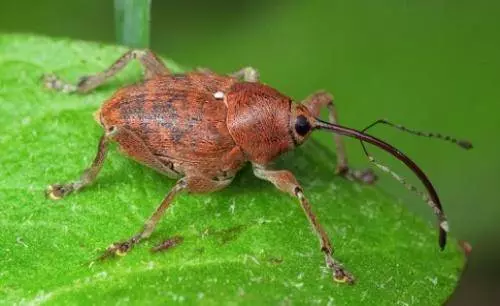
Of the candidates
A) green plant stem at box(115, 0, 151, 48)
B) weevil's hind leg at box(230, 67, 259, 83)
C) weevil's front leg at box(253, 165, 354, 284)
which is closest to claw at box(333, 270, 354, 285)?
→ weevil's front leg at box(253, 165, 354, 284)

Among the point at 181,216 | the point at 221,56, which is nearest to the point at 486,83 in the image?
the point at 221,56

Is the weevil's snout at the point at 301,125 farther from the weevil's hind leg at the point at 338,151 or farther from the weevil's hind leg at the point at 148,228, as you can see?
the weevil's hind leg at the point at 148,228

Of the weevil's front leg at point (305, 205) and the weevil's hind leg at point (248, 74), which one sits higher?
the weevil's hind leg at point (248, 74)

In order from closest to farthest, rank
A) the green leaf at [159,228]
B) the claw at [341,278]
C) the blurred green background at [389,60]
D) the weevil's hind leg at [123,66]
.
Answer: the green leaf at [159,228], the claw at [341,278], the weevil's hind leg at [123,66], the blurred green background at [389,60]

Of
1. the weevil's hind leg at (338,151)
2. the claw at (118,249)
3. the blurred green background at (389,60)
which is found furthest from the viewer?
the blurred green background at (389,60)

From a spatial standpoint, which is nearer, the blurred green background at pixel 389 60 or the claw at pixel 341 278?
the claw at pixel 341 278

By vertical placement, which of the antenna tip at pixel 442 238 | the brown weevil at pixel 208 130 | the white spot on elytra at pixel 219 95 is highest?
the white spot on elytra at pixel 219 95

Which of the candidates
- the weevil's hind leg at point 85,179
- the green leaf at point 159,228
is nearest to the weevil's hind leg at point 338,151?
the green leaf at point 159,228

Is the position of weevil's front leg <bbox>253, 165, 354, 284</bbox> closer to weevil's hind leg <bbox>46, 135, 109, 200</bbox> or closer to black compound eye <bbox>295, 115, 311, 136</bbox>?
black compound eye <bbox>295, 115, 311, 136</bbox>
